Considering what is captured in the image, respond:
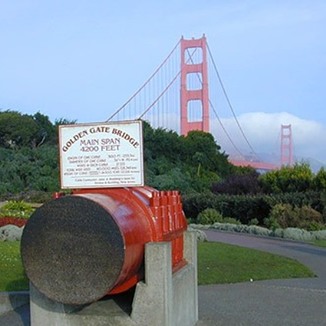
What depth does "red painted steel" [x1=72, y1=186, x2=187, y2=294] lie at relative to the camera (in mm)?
6184

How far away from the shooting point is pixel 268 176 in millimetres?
34125

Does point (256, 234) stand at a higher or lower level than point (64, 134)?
lower

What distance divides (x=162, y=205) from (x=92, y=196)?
898mm

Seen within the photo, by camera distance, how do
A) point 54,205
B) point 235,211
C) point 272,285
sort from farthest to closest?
point 235,211 → point 272,285 → point 54,205

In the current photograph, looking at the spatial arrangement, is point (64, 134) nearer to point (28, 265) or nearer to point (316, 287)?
point (28, 265)

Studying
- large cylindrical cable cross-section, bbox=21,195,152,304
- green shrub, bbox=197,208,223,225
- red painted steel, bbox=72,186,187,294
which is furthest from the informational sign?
green shrub, bbox=197,208,223,225

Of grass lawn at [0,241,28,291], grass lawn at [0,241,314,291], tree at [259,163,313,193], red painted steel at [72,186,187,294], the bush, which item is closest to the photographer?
red painted steel at [72,186,187,294]

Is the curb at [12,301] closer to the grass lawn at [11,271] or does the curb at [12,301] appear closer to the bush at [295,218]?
the grass lawn at [11,271]

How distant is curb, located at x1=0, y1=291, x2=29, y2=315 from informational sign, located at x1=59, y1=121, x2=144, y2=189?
241cm

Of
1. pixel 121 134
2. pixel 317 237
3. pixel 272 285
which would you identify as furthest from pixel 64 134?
pixel 317 237

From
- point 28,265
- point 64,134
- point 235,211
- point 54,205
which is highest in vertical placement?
point 64,134

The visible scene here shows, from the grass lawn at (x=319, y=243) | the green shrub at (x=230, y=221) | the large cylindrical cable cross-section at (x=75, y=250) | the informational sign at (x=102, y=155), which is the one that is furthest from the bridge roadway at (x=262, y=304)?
the green shrub at (x=230, y=221)

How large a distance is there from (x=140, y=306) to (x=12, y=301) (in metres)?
2.91

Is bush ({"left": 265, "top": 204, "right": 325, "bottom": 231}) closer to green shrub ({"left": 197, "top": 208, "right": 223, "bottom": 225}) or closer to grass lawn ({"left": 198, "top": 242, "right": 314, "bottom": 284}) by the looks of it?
green shrub ({"left": 197, "top": 208, "right": 223, "bottom": 225})
